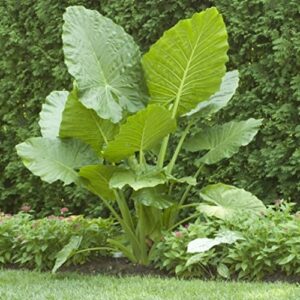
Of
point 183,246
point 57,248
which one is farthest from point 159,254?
point 57,248

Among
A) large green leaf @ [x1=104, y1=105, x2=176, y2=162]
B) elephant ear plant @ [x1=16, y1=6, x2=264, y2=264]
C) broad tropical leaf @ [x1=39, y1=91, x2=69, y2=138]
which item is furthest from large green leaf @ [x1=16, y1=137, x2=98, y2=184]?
large green leaf @ [x1=104, y1=105, x2=176, y2=162]

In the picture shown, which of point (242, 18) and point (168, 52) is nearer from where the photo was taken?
point (168, 52)

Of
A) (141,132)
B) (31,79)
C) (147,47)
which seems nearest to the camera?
(141,132)

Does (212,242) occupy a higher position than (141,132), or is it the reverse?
(141,132)

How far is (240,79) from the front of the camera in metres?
5.99

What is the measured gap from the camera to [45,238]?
5281mm

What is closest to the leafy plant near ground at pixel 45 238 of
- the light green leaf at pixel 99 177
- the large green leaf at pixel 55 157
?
the light green leaf at pixel 99 177

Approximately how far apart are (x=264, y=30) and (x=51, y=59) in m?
2.61

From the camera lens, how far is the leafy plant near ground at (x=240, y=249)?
4449mm

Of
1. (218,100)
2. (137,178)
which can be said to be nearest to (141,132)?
(137,178)

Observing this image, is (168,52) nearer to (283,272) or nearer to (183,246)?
(183,246)

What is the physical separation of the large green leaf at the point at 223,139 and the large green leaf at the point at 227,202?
0.97ft

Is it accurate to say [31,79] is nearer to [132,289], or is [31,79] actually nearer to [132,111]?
[132,111]

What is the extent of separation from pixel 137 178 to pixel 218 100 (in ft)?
3.49
